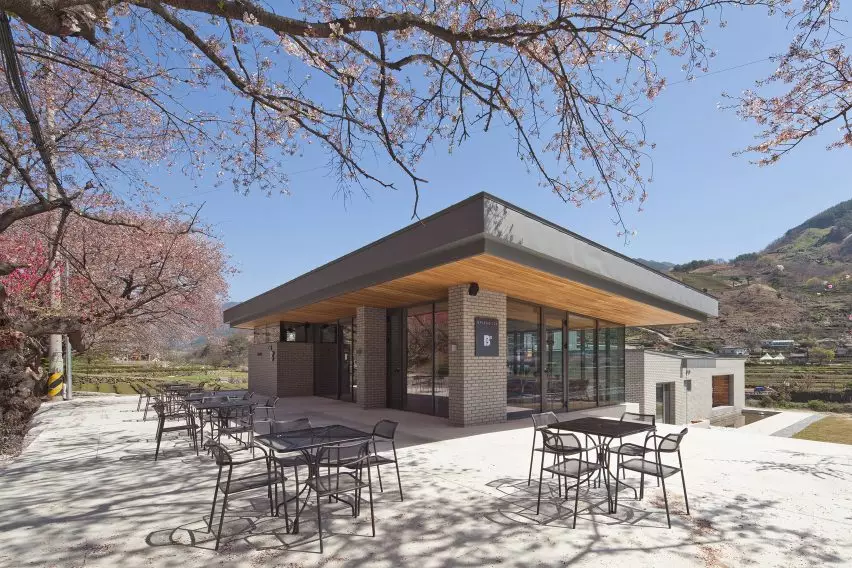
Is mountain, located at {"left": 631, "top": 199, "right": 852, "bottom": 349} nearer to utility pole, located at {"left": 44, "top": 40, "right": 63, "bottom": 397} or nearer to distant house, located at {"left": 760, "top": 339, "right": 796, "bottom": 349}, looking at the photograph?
distant house, located at {"left": 760, "top": 339, "right": 796, "bottom": 349}

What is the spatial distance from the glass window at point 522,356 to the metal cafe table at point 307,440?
630 cm

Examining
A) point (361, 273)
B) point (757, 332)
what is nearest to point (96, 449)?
point (361, 273)

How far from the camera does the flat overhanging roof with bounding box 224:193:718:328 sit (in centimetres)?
685

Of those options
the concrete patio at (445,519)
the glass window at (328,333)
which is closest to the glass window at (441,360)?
the concrete patio at (445,519)

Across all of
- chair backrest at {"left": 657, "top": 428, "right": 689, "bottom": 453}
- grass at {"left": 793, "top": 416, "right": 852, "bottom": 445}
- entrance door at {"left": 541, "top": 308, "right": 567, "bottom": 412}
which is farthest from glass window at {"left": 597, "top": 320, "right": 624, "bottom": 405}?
chair backrest at {"left": 657, "top": 428, "right": 689, "bottom": 453}

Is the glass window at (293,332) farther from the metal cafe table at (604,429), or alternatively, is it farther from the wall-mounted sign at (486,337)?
the metal cafe table at (604,429)

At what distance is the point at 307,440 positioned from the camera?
4289mm

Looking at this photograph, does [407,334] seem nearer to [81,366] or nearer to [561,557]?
[561,557]

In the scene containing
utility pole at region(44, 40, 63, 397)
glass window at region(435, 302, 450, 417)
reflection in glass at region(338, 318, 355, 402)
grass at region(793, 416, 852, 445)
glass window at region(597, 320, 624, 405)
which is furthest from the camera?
grass at region(793, 416, 852, 445)

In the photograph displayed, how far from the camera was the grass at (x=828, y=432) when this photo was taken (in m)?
17.1

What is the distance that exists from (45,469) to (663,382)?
19414mm

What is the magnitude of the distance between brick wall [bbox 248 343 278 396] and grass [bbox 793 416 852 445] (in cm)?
1809

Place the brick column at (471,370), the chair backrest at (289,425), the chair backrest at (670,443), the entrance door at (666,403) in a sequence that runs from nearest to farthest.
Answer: the chair backrest at (670,443) → the chair backrest at (289,425) → the brick column at (471,370) → the entrance door at (666,403)

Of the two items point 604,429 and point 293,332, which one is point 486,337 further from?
point 293,332
